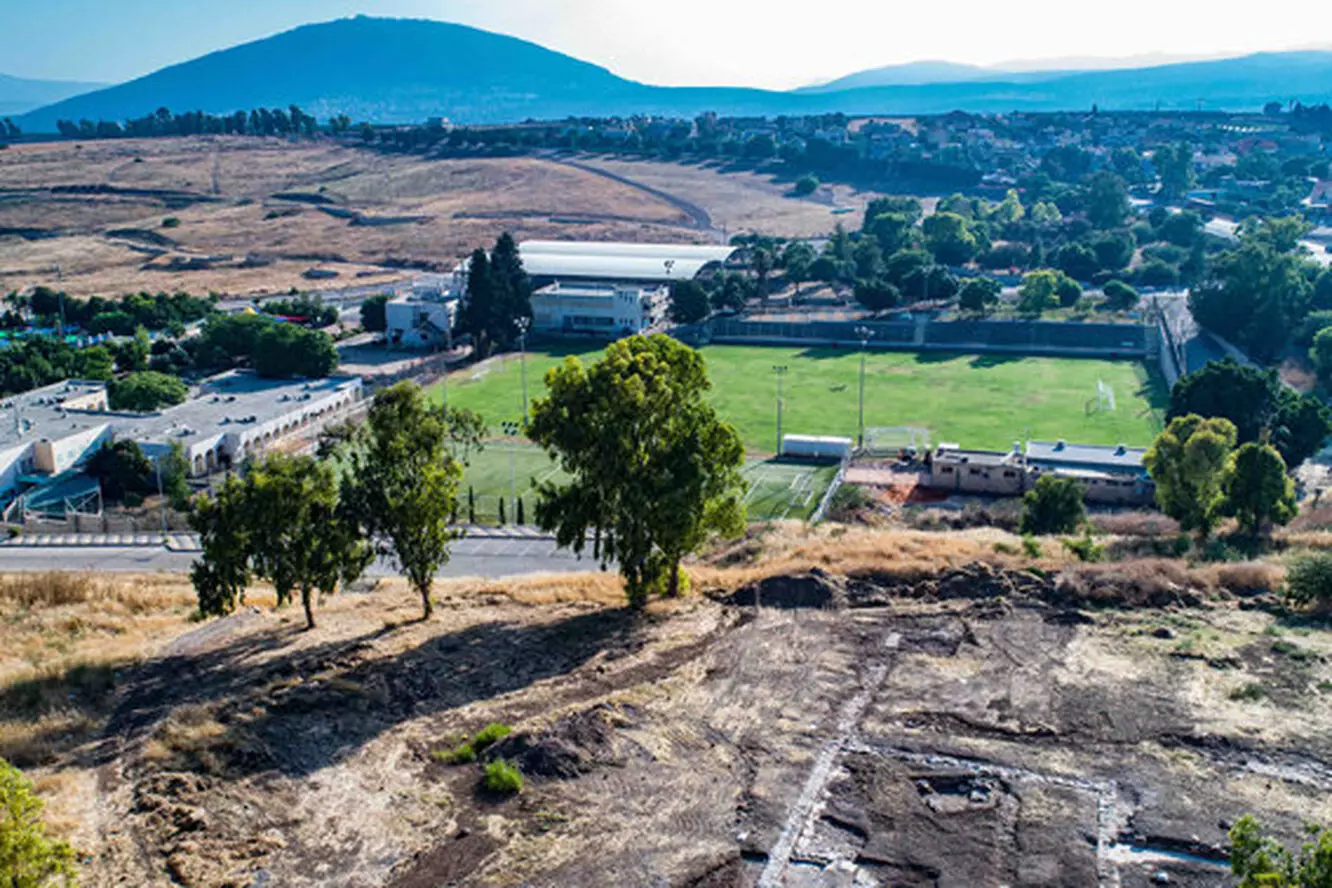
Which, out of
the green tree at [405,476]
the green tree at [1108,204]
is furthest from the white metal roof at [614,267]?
the green tree at [405,476]

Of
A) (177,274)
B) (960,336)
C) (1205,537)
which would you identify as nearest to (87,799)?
(1205,537)

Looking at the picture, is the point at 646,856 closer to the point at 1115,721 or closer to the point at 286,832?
the point at 286,832

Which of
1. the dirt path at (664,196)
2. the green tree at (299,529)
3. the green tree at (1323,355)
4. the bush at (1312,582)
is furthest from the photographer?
the dirt path at (664,196)

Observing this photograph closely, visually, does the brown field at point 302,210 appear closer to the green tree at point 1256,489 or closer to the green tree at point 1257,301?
the green tree at point 1257,301

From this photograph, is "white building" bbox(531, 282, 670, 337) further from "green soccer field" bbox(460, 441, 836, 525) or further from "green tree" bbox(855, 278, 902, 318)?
"green soccer field" bbox(460, 441, 836, 525)

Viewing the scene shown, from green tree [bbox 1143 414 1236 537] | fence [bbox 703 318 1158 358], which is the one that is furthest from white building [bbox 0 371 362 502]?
green tree [bbox 1143 414 1236 537]
